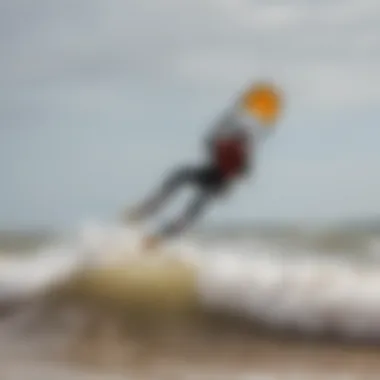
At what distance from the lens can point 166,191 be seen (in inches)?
80.6

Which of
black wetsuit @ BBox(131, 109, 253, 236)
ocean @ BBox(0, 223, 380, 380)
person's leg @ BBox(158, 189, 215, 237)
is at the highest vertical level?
black wetsuit @ BBox(131, 109, 253, 236)

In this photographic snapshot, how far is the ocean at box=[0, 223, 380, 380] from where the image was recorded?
6.77ft

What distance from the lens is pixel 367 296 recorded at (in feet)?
7.00

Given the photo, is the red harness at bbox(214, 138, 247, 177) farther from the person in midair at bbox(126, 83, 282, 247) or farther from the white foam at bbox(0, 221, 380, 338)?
the white foam at bbox(0, 221, 380, 338)

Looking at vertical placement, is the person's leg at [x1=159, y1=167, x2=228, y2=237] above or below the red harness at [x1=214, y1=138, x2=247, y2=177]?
below

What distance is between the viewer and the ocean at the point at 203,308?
2.06m

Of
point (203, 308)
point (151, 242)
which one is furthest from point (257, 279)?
point (151, 242)

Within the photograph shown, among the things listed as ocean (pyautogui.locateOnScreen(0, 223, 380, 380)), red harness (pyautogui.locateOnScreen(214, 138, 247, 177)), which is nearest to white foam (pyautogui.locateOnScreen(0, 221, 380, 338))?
ocean (pyautogui.locateOnScreen(0, 223, 380, 380))

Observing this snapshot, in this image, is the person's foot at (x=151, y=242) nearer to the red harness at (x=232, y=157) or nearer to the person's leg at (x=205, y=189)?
the person's leg at (x=205, y=189)

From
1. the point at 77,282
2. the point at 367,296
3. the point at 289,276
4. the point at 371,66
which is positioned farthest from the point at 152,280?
the point at 371,66

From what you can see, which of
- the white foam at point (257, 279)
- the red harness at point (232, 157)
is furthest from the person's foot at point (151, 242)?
the red harness at point (232, 157)

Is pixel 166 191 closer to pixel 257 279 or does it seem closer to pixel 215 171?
pixel 215 171

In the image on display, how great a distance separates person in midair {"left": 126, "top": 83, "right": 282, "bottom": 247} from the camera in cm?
202

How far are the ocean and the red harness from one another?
0.11 m
